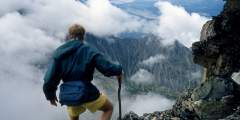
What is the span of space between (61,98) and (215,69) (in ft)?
71.9

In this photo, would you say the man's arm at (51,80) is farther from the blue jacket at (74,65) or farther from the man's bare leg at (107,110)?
the man's bare leg at (107,110)

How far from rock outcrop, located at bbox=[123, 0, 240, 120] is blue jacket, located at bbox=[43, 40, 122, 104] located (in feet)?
31.4

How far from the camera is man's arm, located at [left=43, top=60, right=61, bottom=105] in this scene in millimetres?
16734

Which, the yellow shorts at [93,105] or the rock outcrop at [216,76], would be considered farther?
the rock outcrop at [216,76]

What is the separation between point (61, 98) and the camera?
17.0 metres

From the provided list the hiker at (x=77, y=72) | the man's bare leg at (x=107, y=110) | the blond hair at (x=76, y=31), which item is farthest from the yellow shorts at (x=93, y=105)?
the blond hair at (x=76, y=31)

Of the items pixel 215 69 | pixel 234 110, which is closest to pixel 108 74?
pixel 234 110

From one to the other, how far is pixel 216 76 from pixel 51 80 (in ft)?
54.3

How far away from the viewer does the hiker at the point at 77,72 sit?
656 inches

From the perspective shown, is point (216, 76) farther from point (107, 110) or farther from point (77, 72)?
point (77, 72)

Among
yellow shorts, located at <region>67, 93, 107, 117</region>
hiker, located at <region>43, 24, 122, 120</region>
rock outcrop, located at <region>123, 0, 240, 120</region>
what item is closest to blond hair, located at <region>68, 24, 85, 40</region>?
hiker, located at <region>43, 24, 122, 120</region>

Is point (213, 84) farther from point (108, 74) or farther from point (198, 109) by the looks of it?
point (108, 74)

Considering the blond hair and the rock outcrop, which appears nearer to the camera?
the blond hair

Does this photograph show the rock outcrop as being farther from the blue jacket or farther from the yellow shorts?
the blue jacket
